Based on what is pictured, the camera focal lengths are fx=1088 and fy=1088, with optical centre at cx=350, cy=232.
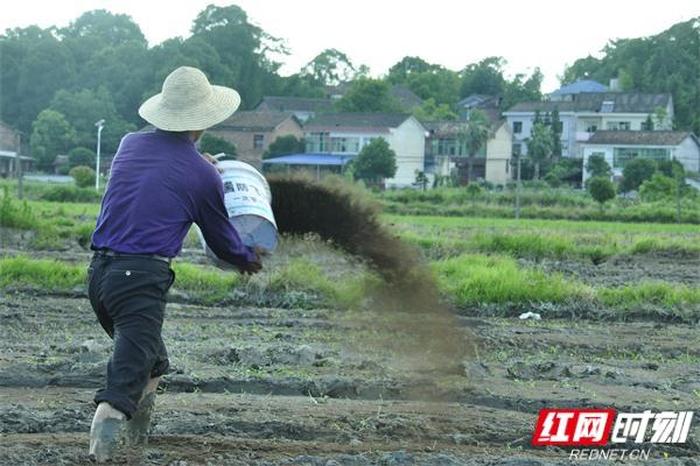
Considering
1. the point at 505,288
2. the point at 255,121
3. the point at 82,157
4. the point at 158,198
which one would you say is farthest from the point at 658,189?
the point at 158,198

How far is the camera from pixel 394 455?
528cm

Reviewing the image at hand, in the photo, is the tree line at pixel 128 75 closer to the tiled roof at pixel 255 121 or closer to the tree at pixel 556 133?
the tiled roof at pixel 255 121

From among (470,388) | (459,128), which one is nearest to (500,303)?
(470,388)

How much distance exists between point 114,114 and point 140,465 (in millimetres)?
32211

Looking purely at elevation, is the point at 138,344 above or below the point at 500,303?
above

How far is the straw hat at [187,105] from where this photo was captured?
5.27 meters

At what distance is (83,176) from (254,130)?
21.0 feet

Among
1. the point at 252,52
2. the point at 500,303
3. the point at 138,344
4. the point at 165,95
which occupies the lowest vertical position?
the point at 500,303

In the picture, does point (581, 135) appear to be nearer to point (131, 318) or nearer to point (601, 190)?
point (601, 190)

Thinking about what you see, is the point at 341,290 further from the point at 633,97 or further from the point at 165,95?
the point at 633,97

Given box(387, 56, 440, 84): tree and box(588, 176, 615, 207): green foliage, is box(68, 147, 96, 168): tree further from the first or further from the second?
box(387, 56, 440, 84): tree

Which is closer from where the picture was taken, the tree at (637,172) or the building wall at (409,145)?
the tree at (637,172)

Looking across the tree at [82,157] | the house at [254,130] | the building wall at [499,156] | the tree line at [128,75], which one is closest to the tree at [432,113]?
the tree line at [128,75]

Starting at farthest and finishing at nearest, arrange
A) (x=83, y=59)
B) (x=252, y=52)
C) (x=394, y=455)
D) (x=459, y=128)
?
(x=459, y=128), (x=252, y=52), (x=83, y=59), (x=394, y=455)
